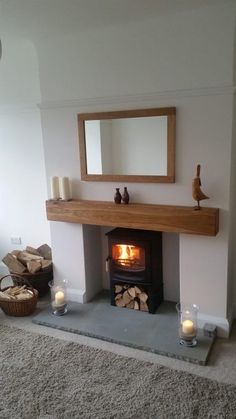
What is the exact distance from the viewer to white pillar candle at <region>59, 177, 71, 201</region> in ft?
9.92

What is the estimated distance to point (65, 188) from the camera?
3.04 m

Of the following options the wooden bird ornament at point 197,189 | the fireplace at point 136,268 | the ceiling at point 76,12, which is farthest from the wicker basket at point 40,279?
the ceiling at point 76,12

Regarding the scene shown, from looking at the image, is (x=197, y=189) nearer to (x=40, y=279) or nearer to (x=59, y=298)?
(x=59, y=298)

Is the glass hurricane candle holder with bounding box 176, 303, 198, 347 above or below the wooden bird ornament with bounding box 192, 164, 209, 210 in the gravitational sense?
below

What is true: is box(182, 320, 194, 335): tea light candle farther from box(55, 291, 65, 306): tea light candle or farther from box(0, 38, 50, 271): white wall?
box(0, 38, 50, 271): white wall

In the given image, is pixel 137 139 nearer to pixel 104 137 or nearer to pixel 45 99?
pixel 104 137

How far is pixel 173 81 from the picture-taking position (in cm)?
251

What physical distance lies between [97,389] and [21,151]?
2.45 meters

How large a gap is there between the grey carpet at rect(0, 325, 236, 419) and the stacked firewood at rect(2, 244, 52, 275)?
0.93m

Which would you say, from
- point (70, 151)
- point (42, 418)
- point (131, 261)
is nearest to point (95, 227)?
point (131, 261)

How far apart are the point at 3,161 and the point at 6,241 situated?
3.07 ft

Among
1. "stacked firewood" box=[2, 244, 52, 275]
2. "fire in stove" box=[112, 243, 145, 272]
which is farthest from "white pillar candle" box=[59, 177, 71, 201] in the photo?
"stacked firewood" box=[2, 244, 52, 275]

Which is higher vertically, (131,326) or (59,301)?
(59,301)

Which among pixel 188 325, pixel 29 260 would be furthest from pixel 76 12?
pixel 188 325
